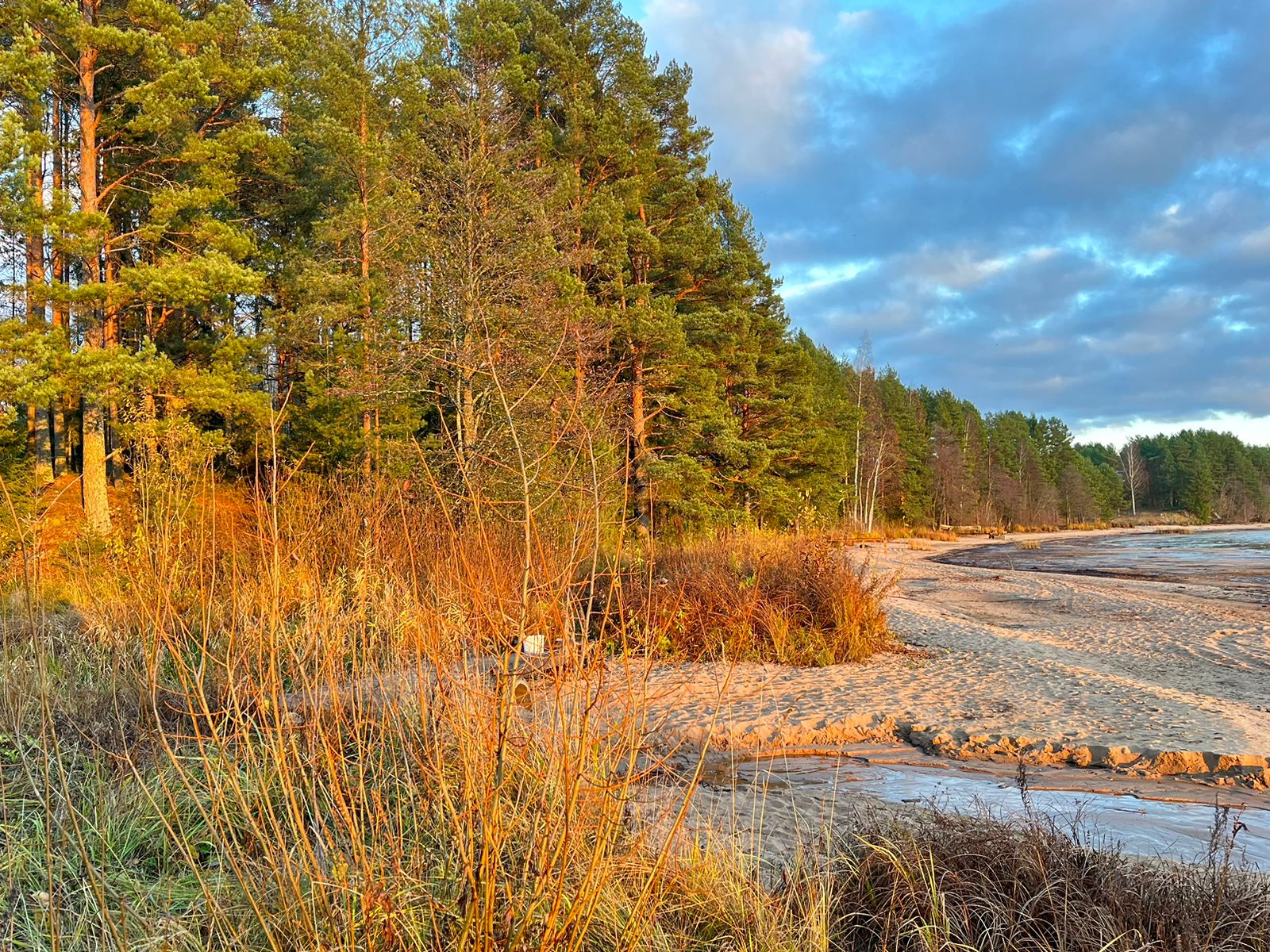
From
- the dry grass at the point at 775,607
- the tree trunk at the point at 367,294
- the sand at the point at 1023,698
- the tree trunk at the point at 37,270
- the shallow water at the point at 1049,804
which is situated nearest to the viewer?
the shallow water at the point at 1049,804

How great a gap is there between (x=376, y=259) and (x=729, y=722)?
1411cm

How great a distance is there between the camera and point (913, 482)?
49562mm

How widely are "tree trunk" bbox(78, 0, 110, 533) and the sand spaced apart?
11899mm

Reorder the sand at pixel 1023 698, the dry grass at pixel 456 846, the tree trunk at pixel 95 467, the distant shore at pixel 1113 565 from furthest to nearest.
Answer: the distant shore at pixel 1113 565
the tree trunk at pixel 95 467
the sand at pixel 1023 698
the dry grass at pixel 456 846

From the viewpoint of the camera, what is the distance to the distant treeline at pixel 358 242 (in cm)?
1282

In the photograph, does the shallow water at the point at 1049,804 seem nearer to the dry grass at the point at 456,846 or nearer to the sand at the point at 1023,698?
the sand at the point at 1023,698

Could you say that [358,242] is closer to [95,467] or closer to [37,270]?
[37,270]

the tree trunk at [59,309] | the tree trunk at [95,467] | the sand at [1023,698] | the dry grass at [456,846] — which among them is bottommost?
the sand at [1023,698]

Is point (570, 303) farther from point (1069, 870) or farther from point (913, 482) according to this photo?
point (913, 482)

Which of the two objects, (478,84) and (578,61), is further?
(578,61)

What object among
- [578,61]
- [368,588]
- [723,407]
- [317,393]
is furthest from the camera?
[723,407]

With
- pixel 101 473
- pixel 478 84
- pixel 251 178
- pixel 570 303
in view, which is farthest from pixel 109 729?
pixel 251 178

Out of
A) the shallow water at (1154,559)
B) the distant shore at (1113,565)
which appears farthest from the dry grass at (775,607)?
the shallow water at (1154,559)

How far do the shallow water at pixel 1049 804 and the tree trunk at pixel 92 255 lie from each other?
13.4 meters
